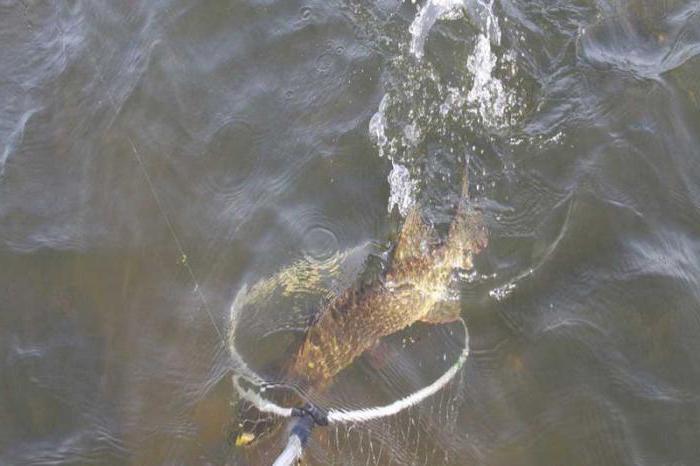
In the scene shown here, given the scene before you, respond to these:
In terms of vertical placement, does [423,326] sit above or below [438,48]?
below

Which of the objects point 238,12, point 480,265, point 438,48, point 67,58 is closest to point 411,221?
point 480,265

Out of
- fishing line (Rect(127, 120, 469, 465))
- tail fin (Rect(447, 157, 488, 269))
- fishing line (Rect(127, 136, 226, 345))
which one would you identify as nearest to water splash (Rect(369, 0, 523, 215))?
tail fin (Rect(447, 157, 488, 269))

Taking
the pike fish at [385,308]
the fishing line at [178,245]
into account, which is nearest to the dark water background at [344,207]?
the fishing line at [178,245]

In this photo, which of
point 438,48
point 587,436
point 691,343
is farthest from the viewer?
point 438,48

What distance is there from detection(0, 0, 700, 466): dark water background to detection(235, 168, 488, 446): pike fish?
14 centimetres

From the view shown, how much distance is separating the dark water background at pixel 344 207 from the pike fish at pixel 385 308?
140 millimetres

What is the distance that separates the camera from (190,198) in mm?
5852

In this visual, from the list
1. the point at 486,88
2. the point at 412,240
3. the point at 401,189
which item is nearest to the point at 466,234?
the point at 412,240

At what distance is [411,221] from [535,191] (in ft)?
3.80

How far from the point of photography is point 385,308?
16.5 ft

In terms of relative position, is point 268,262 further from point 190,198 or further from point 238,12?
point 238,12

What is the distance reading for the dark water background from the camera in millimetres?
4828

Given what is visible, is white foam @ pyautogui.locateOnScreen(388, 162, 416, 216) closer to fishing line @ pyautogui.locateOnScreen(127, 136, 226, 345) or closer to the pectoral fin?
the pectoral fin

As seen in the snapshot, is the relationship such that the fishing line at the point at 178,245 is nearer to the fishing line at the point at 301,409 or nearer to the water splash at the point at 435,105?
the fishing line at the point at 301,409
